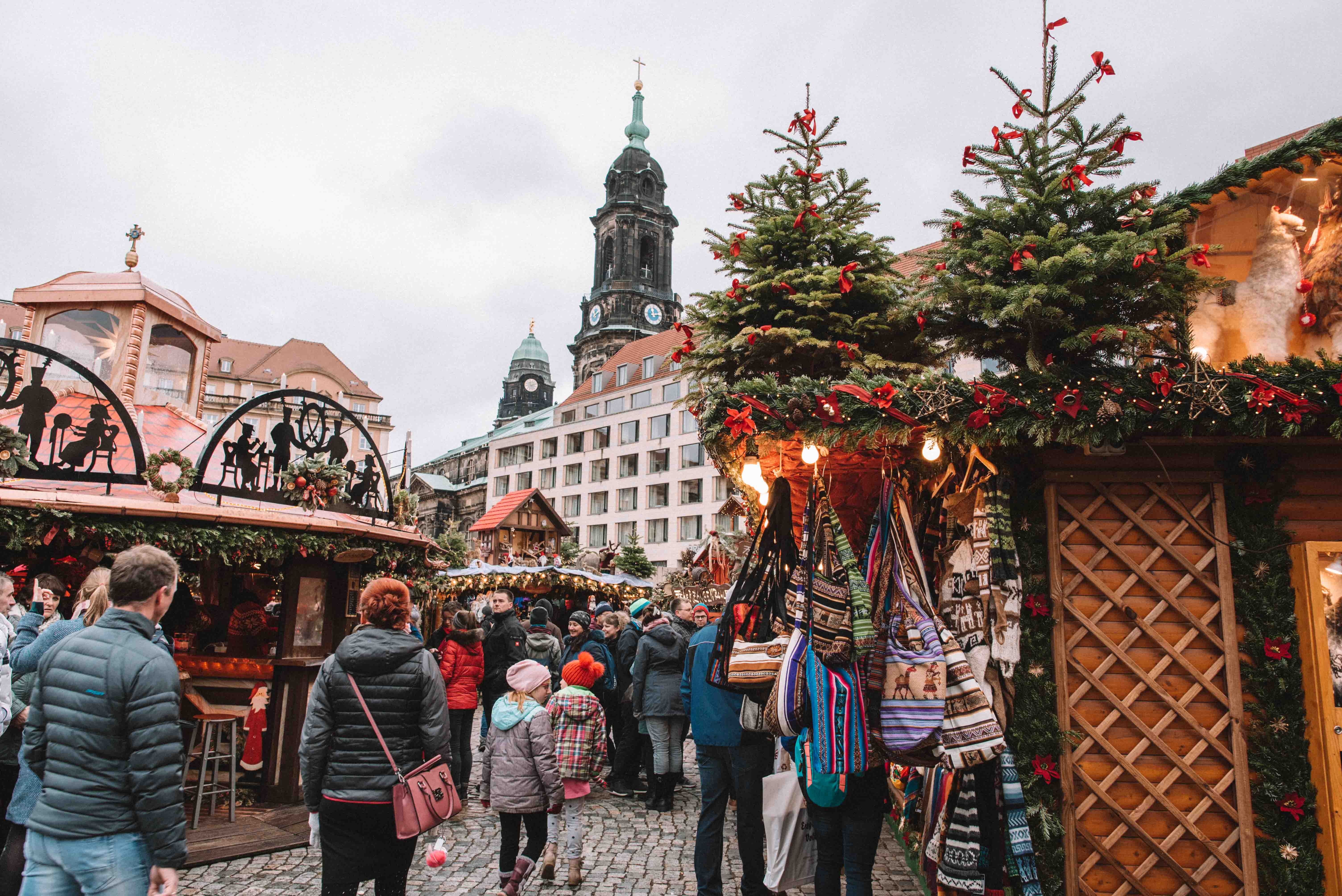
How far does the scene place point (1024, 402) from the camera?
471 centimetres

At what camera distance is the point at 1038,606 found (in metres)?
5.01

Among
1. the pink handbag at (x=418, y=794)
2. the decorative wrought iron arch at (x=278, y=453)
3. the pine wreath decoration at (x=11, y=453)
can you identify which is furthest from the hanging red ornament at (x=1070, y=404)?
the pine wreath decoration at (x=11, y=453)

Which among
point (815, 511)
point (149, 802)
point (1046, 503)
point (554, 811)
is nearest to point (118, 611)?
point (149, 802)

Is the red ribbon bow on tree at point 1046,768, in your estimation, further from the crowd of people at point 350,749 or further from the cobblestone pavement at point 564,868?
the cobblestone pavement at point 564,868

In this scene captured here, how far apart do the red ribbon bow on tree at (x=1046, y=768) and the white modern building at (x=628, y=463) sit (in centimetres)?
3912

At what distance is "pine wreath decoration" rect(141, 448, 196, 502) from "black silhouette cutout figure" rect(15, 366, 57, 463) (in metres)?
0.87

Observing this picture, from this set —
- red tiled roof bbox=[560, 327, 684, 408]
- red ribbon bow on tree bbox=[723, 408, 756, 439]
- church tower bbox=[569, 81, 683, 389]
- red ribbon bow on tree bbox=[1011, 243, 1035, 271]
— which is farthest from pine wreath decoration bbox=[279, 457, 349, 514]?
church tower bbox=[569, 81, 683, 389]

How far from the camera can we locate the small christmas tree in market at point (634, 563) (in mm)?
35156

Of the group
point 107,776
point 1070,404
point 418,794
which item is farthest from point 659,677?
point 107,776

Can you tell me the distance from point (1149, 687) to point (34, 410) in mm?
9113

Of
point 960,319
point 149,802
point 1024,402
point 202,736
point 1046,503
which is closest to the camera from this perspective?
point 149,802

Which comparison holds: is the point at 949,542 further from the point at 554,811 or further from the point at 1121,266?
the point at 554,811

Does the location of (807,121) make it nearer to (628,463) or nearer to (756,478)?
(756,478)

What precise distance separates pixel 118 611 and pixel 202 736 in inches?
234
